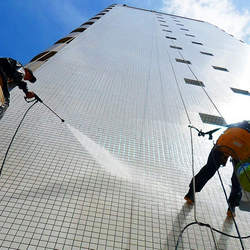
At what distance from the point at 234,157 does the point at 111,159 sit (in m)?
1.21

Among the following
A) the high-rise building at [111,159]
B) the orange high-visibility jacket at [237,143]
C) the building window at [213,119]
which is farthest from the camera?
the building window at [213,119]

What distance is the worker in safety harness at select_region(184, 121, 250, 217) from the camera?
1851 mm

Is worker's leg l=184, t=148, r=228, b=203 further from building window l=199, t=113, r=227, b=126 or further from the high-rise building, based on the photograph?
building window l=199, t=113, r=227, b=126

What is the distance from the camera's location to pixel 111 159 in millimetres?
2561

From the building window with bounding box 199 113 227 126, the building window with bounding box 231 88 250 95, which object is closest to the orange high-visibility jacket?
the building window with bounding box 199 113 227 126

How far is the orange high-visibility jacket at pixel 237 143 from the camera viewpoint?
1979 millimetres

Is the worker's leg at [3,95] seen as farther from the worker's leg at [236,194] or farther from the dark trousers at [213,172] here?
the worker's leg at [236,194]

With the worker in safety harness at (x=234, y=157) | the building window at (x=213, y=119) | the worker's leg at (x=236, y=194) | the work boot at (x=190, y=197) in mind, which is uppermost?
the worker in safety harness at (x=234, y=157)

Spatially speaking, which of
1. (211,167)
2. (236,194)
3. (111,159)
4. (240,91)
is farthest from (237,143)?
(240,91)

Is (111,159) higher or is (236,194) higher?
(236,194)

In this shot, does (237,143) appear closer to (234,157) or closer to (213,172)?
(234,157)

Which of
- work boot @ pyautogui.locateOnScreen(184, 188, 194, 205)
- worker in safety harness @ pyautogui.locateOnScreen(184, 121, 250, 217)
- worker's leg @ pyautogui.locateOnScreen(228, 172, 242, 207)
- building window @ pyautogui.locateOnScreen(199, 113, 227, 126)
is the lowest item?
building window @ pyautogui.locateOnScreen(199, 113, 227, 126)

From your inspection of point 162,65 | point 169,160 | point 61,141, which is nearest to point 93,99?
point 61,141

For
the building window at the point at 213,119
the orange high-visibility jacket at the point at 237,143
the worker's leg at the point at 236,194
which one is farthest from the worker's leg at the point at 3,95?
the building window at the point at 213,119
